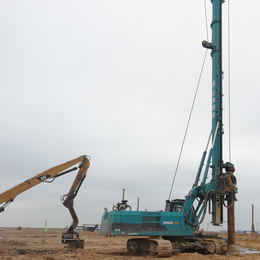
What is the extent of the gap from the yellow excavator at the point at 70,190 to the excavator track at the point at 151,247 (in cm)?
313

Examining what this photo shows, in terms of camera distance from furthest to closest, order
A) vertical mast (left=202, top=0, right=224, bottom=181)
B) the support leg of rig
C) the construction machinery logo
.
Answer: the construction machinery logo → vertical mast (left=202, top=0, right=224, bottom=181) → the support leg of rig

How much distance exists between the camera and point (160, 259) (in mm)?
14477

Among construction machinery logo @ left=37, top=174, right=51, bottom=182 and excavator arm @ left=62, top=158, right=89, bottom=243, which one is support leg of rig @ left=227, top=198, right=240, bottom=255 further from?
construction machinery logo @ left=37, top=174, right=51, bottom=182

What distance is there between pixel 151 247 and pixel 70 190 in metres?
6.27

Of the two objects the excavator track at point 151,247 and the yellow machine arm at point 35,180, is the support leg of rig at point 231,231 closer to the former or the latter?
the excavator track at point 151,247

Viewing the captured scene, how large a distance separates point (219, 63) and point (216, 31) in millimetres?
2011

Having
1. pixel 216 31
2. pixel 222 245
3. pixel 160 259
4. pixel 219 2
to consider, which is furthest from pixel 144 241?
pixel 219 2

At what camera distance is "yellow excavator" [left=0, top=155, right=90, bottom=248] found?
715 inches

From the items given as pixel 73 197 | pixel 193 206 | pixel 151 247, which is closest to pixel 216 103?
pixel 193 206

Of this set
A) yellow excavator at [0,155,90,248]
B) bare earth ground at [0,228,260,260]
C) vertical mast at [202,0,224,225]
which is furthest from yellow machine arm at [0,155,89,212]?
vertical mast at [202,0,224,225]

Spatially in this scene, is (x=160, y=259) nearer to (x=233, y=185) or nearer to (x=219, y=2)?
(x=233, y=185)

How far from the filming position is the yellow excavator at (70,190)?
18.2 meters

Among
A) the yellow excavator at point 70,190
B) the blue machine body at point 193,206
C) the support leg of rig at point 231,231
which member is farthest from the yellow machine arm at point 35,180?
the support leg of rig at point 231,231

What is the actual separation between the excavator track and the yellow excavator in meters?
3.13
